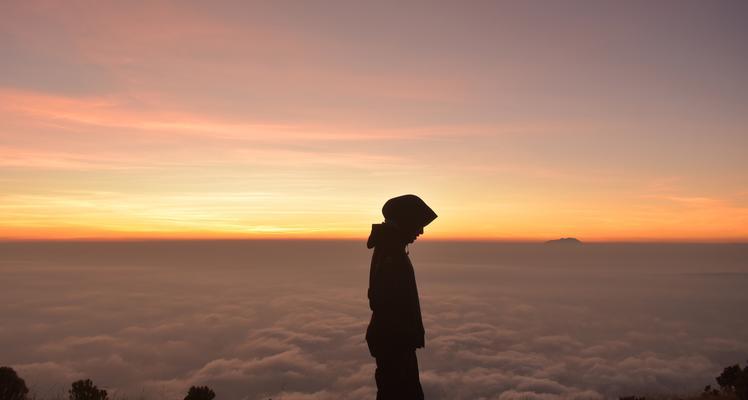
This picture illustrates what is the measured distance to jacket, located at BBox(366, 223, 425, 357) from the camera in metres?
6.33

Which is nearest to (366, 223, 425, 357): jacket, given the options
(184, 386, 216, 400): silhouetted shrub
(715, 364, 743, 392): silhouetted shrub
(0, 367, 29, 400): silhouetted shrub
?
(184, 386, 216, 400): silhouetted shrub

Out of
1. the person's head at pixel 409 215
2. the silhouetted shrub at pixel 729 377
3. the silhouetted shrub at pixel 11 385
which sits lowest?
the silhouetted shrub at pixel 11 385

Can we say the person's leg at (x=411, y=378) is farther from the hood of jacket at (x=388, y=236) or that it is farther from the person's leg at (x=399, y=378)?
the hood of jacket at (x=388, y=236)

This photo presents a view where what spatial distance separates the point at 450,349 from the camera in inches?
7500

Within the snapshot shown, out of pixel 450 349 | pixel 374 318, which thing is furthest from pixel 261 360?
pixel 374 318

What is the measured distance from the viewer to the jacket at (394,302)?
633cm

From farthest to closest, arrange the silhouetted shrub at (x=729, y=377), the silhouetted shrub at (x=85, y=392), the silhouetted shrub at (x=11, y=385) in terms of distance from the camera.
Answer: the silhouetted shrub at (x=729, y=377), the silhouetted shrub at (x=11, y=385), the silhouetted shrub at (x=85, y=392)

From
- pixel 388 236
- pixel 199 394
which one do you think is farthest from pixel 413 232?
pixel 199 394

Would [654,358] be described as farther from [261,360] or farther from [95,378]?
[95,378]

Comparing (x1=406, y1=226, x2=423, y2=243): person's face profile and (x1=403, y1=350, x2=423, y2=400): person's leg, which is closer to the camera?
(x1=403, y1=350, x2=423, y2=400): person's leg

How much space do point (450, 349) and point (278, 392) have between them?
71.7 metres

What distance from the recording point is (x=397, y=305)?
6.35 m

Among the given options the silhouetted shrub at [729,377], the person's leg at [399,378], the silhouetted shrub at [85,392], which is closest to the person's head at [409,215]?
the person's leg at [399,378]

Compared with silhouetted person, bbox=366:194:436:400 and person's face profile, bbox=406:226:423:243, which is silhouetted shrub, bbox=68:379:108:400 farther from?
person's face profile, bbox=406:226:423:243
